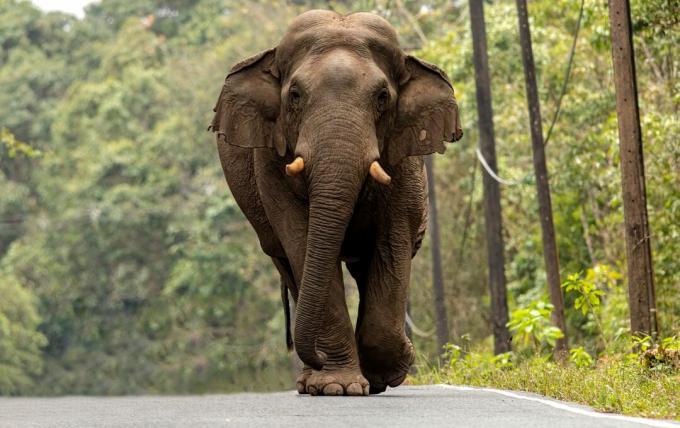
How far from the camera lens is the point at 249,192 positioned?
15508mm

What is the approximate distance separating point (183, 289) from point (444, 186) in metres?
19.9

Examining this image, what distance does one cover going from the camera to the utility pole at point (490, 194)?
25203 millimetres

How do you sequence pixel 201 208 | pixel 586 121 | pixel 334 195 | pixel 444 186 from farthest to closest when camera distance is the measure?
1. pixel 201 208
2. pixel 444 186
3. pixel 586 121
4. pixel 334 195

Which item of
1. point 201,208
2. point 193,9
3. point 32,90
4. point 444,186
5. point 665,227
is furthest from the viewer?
A: point 193,9

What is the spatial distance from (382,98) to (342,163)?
33.2 inches

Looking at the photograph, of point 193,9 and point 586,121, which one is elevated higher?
point 193,9

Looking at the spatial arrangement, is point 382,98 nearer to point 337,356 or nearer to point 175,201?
point 337,356

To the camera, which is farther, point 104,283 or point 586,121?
point 104,283

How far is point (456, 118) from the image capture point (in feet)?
45.5

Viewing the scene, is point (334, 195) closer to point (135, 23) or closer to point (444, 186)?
point (444, 186)

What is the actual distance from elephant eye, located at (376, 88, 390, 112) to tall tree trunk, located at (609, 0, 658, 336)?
465cm

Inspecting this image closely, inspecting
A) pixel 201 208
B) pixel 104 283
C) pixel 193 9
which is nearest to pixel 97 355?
pixel 104 283

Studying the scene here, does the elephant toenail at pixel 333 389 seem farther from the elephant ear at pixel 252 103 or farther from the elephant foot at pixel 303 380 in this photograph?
the elephant ear at pixel 252 103

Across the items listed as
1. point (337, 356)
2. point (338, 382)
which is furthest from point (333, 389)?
point (337, 356)
